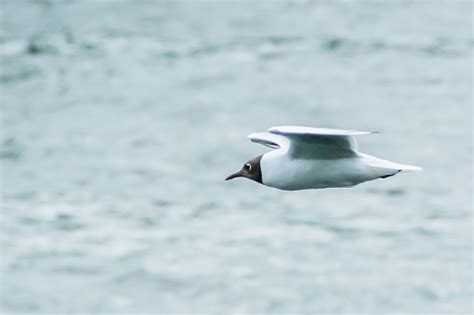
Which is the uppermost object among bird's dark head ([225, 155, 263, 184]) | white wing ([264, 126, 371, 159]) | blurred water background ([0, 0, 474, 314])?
white wing ([264, 126, 371, 159])

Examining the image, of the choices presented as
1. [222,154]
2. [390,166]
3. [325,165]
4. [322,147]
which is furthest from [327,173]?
[222,154]

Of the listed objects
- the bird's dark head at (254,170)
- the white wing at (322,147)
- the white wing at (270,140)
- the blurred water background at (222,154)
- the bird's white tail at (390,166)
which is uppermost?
the white wing at (322,147)

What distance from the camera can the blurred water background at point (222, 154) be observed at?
3444 cm

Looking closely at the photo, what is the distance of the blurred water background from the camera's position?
34438mm

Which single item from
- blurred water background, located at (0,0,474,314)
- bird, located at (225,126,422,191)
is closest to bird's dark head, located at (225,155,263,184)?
bird, located at (225,126,422,191)

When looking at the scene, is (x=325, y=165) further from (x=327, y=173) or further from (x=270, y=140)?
(x=270, y=140)

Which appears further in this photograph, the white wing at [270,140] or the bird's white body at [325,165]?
the white wing at [270,140]

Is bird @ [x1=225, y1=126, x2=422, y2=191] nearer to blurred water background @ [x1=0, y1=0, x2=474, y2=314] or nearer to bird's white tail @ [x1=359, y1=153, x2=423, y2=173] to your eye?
bird's white tail @ [x1=359, y1=153, x2=423, y2=173]

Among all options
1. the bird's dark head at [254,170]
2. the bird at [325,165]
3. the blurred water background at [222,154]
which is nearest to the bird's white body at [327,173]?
the bird at [325,165]

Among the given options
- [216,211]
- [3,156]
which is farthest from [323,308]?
[3,156]

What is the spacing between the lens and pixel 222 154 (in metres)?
40.2

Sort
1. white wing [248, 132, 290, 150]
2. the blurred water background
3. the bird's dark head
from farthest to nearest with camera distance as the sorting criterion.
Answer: the blurred water background < white wing [248, 132, 290, 150] < the bird's dark head

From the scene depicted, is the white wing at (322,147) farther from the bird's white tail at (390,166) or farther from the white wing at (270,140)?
the white wing at (270,140)

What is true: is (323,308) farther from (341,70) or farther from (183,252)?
(341,70)
